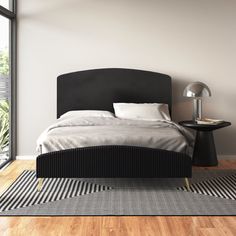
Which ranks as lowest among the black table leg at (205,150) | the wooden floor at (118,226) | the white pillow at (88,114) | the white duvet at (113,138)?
the wooden floor at (118,226)

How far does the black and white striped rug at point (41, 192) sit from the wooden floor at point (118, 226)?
1.31 feet

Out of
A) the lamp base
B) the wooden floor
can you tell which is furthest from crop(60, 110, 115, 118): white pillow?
the wooden floor

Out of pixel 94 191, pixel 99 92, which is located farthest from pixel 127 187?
pixel 99 92

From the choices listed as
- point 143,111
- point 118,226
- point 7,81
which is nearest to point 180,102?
point 143,111

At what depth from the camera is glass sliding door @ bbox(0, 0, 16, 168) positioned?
201 inches

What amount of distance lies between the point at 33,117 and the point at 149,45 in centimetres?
173

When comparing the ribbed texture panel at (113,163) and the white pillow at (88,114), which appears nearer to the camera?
the ribbed texture panel at (113,163)

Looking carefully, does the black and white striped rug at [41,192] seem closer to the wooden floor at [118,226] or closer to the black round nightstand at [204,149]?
the wooden floor at [118,226]

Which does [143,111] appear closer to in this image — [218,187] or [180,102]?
[180,102]

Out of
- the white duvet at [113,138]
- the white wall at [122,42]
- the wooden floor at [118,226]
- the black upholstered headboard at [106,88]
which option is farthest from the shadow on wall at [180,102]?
the wooden floor at [118,226]

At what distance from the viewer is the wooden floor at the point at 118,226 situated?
9.74 ft

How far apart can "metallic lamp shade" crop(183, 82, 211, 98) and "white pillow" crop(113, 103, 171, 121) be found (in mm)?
350

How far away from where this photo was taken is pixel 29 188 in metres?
4.12

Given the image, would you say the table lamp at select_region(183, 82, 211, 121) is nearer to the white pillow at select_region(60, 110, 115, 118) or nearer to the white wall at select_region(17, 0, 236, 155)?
the white wall at select_region(17, 0, 236, 155)
